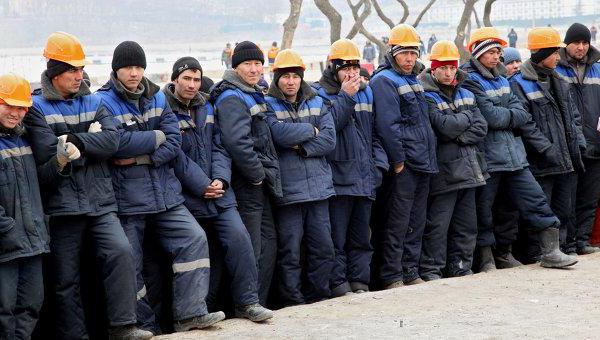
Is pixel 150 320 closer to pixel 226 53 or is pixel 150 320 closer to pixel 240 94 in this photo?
pixel 240 94

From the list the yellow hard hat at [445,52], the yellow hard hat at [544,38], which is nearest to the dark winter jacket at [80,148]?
the yellow hard hat at [445,52]

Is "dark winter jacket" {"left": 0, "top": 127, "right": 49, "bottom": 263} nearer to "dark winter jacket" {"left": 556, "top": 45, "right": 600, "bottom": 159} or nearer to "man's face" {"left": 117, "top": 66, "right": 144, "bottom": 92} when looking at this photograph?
"man's face" {"left": 117, "top": 66, "right": 144, "bottom": 92}

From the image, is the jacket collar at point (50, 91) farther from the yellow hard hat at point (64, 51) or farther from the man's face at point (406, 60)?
the man's face at point (406, 60)

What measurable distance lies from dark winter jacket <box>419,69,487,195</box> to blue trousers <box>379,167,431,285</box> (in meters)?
0.20

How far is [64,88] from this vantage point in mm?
7371

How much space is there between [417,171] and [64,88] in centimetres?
343

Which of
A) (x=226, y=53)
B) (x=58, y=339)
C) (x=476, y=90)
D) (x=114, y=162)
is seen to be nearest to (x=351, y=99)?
(x=476, y=90)

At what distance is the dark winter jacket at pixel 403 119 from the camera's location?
932cm

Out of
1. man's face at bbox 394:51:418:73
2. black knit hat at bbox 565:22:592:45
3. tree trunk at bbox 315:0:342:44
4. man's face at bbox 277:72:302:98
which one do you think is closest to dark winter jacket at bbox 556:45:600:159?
black knit hat at bbox 565:22:592:45

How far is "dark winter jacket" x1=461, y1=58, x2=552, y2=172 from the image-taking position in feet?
32.7

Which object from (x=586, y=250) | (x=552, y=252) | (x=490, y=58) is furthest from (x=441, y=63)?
(x=586, y=250)

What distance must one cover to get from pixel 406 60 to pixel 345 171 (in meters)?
1.17

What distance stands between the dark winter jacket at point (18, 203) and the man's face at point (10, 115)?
7 centimetres

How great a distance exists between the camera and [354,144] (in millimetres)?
9148
